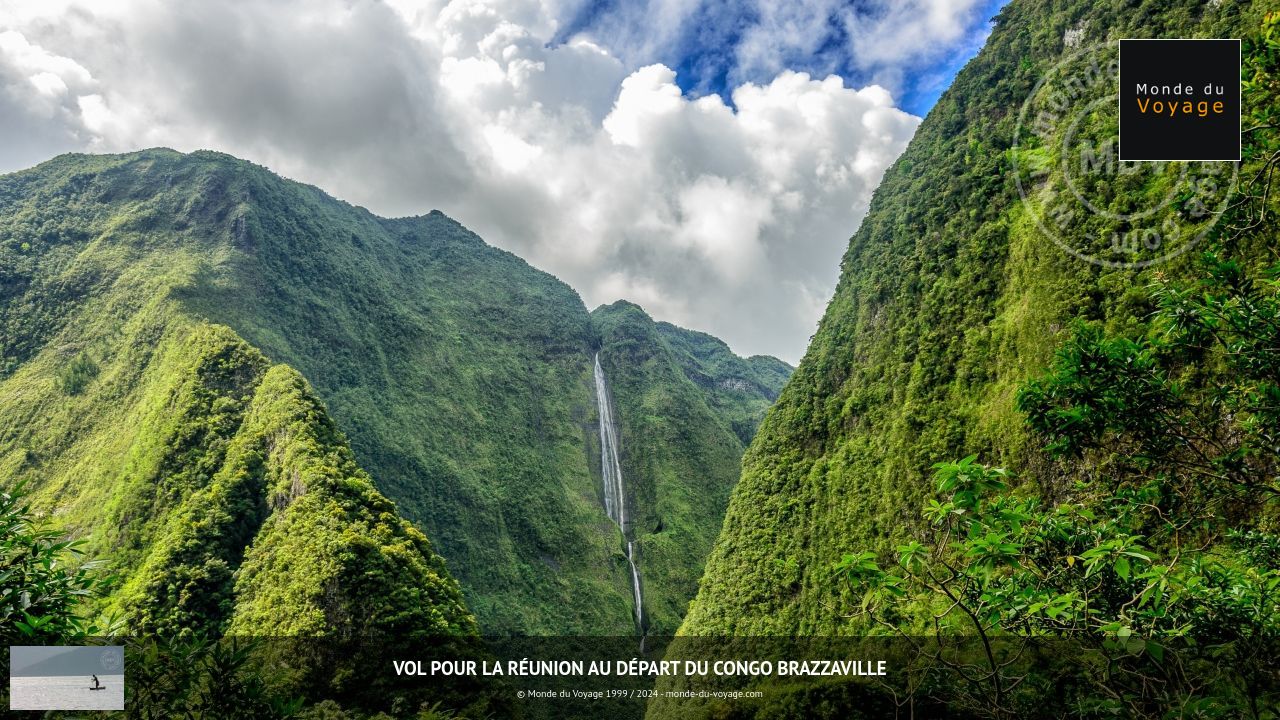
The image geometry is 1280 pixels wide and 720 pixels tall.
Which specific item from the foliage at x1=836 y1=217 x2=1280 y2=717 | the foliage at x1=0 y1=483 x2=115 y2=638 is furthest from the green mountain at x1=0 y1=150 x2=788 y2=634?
the foliage at x1=836 y1=217 x2=1280 y2=717

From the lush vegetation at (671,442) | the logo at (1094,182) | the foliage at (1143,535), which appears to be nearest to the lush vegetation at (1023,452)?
the foliage at (1143,535)

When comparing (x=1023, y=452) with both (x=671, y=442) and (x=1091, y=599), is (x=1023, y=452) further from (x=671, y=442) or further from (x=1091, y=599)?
(x=671, y=442)

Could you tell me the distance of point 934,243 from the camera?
35.9m

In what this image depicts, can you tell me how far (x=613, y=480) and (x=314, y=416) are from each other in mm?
49467

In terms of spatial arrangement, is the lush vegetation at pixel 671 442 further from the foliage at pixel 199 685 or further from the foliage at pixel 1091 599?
the foliage at pixel 1091 599

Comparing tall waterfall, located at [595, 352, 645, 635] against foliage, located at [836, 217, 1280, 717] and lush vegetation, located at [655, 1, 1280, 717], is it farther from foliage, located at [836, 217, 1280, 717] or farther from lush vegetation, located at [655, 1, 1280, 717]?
foliage, located at [836, 217, 1280, 717]

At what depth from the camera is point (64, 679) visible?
11.4 ft

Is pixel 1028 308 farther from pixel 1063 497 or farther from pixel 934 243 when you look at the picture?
pixel 934 243

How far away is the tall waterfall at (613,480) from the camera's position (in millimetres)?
63938

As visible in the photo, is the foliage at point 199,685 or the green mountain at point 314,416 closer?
the foliage at point 199,685

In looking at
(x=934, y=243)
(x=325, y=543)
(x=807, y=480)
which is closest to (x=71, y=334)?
(x=325, y=543)

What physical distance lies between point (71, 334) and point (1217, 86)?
218 ft

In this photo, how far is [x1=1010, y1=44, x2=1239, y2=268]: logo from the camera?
2011cm

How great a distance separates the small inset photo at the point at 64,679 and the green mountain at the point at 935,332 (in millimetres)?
23550
